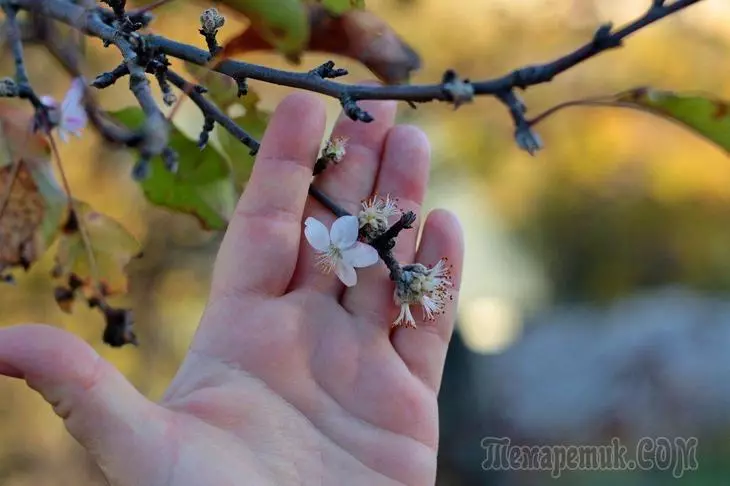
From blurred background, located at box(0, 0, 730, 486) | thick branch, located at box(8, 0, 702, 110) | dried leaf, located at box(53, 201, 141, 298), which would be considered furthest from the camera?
blurred background, located at box(0, 0, 730, 486)

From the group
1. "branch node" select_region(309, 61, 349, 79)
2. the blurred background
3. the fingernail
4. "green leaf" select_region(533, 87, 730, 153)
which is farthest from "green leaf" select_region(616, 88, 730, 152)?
the blurred background

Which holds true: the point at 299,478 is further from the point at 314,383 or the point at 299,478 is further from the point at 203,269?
the point at 203,269

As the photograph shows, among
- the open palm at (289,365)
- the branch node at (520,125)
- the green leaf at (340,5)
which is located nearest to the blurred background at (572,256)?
the open palm at (289,365)

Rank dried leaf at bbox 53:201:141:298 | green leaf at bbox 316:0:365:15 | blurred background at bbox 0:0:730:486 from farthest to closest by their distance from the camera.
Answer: blurred background at bbox 0:0:730:486 → dried leaf at bbox 53:201:141:298 → green leaf at bbox 316:0:365:15

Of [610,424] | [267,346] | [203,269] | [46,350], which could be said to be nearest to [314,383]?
[267,346]

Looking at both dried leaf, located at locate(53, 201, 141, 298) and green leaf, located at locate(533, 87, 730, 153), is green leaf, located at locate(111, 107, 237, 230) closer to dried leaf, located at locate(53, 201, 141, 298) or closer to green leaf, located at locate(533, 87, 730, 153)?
dried leaf, located at locate(53, 201, 141, 298)

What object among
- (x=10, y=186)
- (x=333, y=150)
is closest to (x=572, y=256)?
(x=333, y=150)

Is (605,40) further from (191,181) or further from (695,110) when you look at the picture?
(191,181)
